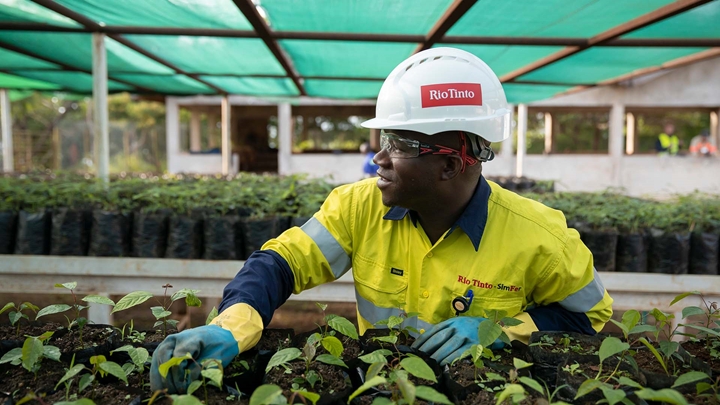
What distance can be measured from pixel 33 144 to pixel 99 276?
18272 millimetres

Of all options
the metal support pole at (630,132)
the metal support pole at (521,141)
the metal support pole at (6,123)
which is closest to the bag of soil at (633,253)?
the metal support pole at (521,141)

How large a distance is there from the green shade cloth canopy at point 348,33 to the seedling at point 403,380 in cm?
270

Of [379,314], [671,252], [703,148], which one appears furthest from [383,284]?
[703,148]

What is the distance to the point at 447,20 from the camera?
355 cm

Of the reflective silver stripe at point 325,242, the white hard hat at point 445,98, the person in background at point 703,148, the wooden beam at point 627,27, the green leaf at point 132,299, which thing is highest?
the wooden beam at point 627,27

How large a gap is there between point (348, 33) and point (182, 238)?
214 cm

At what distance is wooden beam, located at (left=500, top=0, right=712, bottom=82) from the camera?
3193 millimetres

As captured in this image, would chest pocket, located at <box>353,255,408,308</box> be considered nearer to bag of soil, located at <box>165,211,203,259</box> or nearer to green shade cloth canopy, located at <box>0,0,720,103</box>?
bag of soil, located at <box>165,211,203,259</box>

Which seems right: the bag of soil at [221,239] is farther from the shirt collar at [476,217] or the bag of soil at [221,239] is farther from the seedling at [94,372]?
the seedling at [94,372]

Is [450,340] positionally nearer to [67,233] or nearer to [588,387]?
[588,387]

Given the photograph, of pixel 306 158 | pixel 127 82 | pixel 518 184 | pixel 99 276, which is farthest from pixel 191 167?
pixel 99 276

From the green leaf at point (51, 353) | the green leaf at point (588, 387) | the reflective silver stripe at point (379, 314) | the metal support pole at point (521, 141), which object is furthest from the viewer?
the metal support pole at point (521, 141)

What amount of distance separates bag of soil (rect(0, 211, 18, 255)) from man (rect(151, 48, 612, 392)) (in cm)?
234

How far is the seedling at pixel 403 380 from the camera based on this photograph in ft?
2.92
